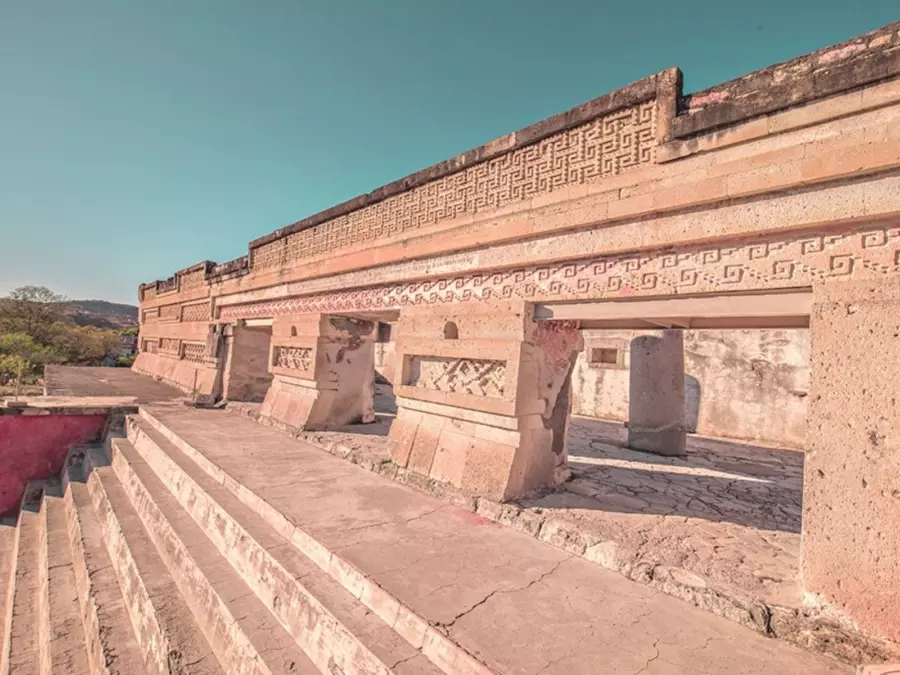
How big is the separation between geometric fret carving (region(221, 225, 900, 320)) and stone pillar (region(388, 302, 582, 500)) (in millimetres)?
215

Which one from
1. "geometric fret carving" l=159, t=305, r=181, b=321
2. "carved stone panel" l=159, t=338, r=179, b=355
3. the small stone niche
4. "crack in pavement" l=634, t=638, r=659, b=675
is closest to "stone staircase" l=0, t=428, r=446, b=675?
"crack in pavement" l=634, t=638, r=659, b=675

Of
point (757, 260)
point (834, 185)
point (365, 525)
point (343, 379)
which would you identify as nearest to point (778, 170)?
point (834, 185)

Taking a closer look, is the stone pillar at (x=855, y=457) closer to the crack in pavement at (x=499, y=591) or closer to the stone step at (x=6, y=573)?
the crack in pavement at (x=499, y=591)

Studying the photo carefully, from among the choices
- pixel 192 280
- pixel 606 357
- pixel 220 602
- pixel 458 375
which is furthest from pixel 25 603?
pixel 606 357

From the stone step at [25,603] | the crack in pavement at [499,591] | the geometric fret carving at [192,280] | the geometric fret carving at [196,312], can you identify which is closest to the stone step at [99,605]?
the stone step at [25,603]

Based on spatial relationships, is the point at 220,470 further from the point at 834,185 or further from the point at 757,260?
the point at 834,185

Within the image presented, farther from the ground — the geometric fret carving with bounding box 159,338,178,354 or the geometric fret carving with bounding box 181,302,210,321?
the geometric fret carving with bounding box 181,302,210,321

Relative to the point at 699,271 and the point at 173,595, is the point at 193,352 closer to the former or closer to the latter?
the point at 173,595

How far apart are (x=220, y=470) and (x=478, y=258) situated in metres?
2.88

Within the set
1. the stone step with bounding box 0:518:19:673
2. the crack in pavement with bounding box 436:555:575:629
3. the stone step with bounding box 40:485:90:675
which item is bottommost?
the stone step with bounding box 0:518:19:673

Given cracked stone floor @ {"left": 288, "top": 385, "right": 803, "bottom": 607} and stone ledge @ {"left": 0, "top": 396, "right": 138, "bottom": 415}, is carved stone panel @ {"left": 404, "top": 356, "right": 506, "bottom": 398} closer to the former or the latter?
cracked stone floor @ {"left": 288, "top": 385, "right": 803, "bottom": 607}

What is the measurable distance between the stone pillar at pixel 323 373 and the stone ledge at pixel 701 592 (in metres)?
2.62

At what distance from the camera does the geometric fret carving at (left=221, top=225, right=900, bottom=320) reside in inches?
77.2

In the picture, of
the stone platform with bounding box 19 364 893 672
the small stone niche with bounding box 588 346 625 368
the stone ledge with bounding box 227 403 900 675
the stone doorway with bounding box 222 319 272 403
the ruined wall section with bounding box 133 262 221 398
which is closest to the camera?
the stone ledge with bounding box 227 403 900 675
